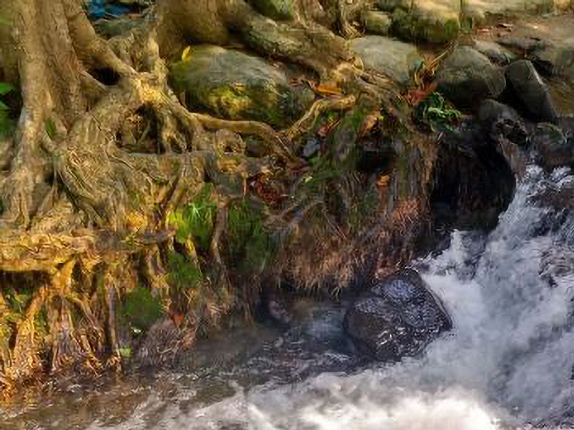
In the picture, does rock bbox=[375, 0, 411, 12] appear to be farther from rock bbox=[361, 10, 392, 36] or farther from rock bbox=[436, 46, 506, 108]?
rock bbox=[436, 46, 506, 108]

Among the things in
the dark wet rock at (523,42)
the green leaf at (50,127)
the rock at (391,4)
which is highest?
the rock at (391,4)

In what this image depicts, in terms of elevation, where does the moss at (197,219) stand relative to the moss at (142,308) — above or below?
above

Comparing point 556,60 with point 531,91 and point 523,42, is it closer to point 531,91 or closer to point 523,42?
point 523,42

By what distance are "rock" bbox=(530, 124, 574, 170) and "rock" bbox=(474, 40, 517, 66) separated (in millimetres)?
1045

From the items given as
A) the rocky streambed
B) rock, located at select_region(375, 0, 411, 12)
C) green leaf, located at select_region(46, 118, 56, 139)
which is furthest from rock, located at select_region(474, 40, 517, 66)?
green leaf, located at select_region(46, 118, 56, 139)

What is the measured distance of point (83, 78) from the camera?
539cm

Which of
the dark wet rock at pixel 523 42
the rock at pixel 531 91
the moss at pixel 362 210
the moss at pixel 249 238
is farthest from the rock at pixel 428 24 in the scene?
the moss at pixel 249 238

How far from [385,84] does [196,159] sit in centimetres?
203

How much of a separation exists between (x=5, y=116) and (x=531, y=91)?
4.67m

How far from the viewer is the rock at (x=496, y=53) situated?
7.11m

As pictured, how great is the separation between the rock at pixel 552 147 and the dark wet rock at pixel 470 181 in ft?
1.15

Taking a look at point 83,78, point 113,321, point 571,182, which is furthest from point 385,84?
point 113,321

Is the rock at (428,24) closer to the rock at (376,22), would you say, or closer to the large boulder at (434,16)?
the large boulder at (434,16)

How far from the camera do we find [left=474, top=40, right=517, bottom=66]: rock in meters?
7.11
